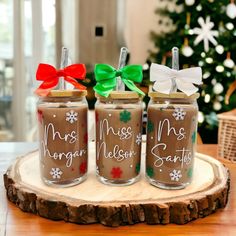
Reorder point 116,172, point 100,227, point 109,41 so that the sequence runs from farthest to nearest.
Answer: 1. point 109,41
2. point 116,172
3. point 100,227

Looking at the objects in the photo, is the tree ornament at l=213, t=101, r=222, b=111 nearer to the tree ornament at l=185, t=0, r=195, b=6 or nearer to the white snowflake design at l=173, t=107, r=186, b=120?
the tree ornament at l=185, t=0, r=195, b=6

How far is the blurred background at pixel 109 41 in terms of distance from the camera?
2906 millimetres

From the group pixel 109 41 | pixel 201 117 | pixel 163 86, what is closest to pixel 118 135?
pixel 163 86

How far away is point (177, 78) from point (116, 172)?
261 mm

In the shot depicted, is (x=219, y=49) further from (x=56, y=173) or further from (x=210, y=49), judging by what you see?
(x=56, y=173)

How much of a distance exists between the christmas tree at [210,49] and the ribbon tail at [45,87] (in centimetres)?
210

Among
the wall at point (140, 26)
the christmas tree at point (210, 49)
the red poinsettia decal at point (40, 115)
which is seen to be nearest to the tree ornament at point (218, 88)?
the christmas tree at point (210, 49)

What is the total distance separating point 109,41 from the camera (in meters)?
3.62

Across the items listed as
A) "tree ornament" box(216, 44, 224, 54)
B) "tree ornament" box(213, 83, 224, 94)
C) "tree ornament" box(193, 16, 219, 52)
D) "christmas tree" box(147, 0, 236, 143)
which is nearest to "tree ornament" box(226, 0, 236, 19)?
"christmas tree" box(147, 0, 236, 143)

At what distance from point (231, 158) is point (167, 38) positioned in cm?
207

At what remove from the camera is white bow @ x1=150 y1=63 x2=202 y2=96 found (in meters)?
0.82

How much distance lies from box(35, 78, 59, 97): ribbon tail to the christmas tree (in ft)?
6.89

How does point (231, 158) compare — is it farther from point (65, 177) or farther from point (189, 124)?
point (65, 177)

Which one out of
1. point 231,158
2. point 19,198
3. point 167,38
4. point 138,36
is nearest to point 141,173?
point 19,198
